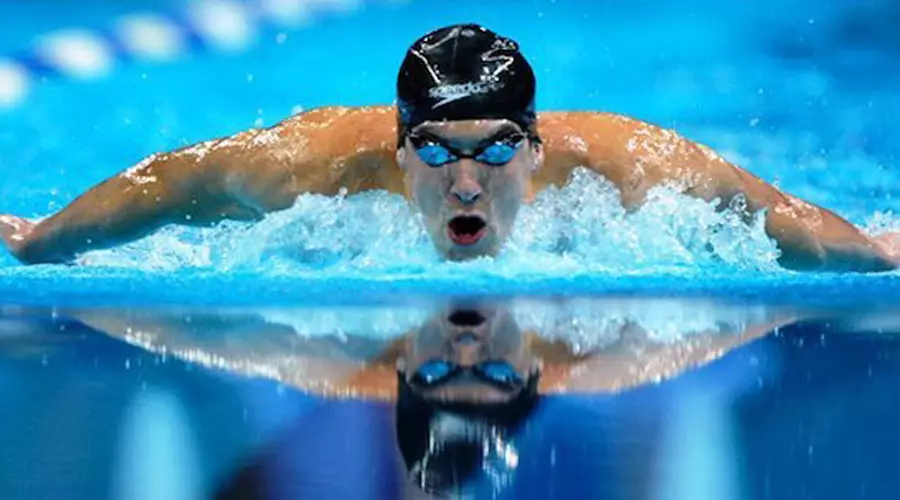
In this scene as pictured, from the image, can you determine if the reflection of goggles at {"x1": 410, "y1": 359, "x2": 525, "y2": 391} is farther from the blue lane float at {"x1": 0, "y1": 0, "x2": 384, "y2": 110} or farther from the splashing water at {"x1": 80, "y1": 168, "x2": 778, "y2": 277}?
the blue lane float at {"x1": 0, "y1": 0, "x2": 384, "y2": 110}

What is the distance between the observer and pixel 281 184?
8.52ft

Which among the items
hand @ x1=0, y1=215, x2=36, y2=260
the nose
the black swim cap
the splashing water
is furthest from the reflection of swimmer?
hand @ x1=0, y1=215, x2=36, y2=260

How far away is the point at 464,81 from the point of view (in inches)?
96.2

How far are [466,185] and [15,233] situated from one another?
1304 mm

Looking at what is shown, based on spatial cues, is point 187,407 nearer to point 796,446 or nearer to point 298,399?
point 298,399

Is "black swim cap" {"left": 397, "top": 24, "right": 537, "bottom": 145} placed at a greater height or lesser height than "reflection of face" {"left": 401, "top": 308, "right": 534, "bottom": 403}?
greater

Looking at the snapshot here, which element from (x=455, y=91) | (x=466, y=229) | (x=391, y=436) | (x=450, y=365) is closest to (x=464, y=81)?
(x=455, y=91)

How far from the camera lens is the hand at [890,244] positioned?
9.16 feet

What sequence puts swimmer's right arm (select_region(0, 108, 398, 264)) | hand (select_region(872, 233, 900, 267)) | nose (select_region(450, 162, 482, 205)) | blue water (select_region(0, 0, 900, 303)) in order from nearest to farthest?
1. nose (select_region(450, 162, 482, 205))
2. swimmer's right arm (select_region(0, 108, 398, 264))
3. hand (select_region(872, 233, 900, 267))
4. blue water (select_region(0, 0, 900, 303))

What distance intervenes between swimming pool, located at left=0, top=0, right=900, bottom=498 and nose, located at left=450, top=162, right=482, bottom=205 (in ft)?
0.63

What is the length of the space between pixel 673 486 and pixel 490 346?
605mm

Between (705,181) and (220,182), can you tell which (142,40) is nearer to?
(220,182)

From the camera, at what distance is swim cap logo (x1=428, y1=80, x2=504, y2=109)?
2.44m

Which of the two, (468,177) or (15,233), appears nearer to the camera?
(468,177)
